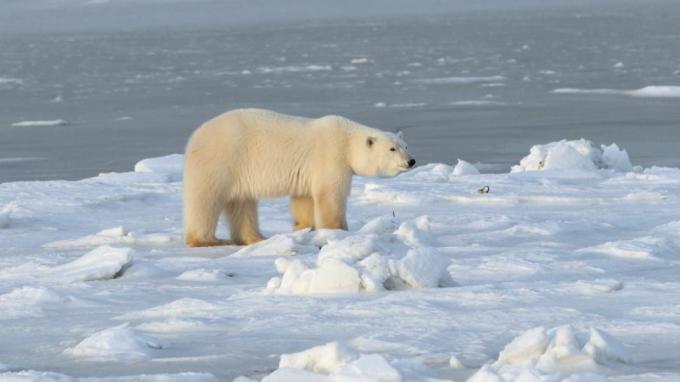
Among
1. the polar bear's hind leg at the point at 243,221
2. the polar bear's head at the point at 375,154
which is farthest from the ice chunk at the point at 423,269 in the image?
the polar bear's hind leg at the point at 243,221

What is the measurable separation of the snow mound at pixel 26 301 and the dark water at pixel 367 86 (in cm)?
722

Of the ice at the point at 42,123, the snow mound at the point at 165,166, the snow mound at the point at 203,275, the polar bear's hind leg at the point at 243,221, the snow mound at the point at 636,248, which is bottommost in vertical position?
the ice at the point at 42,123

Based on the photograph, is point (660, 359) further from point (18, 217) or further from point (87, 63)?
point (87, 63)

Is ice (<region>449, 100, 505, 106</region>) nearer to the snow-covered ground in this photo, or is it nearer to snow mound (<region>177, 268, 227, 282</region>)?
the snow-covered ground

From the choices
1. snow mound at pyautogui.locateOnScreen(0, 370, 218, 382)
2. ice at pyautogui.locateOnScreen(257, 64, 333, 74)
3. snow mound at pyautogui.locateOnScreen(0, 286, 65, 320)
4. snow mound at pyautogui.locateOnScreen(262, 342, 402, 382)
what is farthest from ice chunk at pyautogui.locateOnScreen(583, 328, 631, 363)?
ice at pyautogui.locateOnScreen(257, 64, 333, 74)

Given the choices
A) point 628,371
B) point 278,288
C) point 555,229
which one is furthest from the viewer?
point 555,229

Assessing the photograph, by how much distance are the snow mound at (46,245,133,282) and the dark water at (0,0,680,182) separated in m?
6.56

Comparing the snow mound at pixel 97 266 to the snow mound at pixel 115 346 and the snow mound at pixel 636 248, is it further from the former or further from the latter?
the snow mound at pixel 636 248

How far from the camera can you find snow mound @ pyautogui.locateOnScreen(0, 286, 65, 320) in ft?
14.2

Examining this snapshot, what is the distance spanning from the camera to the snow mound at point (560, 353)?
3.18 metres

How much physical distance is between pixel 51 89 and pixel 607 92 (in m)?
9.04

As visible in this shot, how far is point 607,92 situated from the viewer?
18.3 meters

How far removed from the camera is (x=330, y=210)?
6.37 metres

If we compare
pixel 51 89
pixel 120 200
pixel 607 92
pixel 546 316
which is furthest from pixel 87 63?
pixel 546 316
